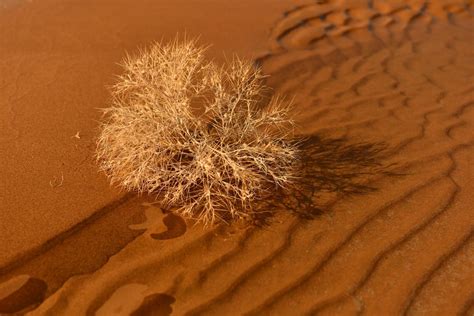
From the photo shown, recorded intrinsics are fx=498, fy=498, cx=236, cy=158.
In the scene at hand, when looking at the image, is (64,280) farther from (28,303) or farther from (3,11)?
(3,11)

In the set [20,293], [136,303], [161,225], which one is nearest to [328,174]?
[161,225]

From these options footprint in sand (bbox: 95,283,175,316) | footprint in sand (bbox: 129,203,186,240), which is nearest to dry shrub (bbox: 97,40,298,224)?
footprint in sand (bbox: 129,203,186,240)

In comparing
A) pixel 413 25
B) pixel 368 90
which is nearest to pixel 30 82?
pixel 368 90

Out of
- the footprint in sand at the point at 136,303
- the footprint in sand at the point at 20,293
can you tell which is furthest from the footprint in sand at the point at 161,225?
the footprint in sand at the point at 20,293

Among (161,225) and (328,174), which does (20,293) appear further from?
(328,174)

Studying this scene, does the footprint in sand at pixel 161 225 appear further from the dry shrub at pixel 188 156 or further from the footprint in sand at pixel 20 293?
the footprint in sand at pixel 20 293

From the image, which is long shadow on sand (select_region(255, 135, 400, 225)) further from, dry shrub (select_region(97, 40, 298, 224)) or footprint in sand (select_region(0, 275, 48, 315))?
footprint in sand (select_region(0, 275, 48, 315))
